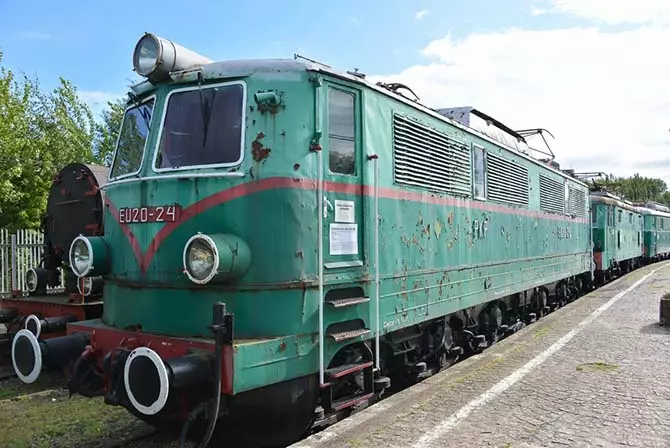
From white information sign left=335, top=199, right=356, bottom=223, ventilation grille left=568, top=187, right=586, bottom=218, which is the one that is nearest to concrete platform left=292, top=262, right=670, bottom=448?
white information sign left=335, top=199, right=356, bottom=223

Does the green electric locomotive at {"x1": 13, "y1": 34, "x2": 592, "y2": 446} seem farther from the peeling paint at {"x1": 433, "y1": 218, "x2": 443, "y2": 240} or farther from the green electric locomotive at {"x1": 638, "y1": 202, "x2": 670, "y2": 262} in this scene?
the green electric locomotive at {"x1": 638, "y1": 202, "x2": 670, "y2": 262}

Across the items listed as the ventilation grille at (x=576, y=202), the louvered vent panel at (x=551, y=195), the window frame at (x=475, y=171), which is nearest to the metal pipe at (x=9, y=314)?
the window frame at (x=475, y=171)

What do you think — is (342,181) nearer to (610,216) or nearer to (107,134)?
(610,216)

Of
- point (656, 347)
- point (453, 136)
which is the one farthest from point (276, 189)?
point (656, 347)

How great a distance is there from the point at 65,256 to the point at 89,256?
4703 mm

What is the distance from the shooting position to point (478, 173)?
806 cm

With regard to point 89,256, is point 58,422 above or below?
below

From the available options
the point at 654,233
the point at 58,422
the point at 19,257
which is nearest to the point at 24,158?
the point at 19,257

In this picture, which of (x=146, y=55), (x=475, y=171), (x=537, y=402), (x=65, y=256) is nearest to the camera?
(x=146, y=55)

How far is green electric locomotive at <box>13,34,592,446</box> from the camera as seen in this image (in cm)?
442

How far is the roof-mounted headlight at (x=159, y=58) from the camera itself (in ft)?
16.2

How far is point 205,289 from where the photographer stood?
15.2 feet

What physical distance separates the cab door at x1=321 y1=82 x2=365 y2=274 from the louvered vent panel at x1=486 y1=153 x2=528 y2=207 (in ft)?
12.2

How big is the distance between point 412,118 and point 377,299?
205 centimetres
